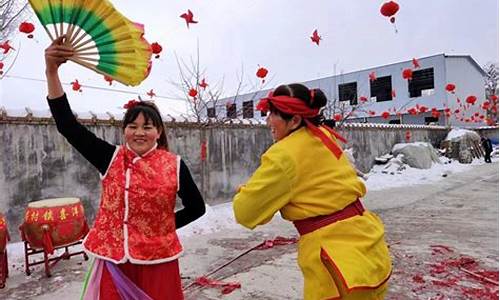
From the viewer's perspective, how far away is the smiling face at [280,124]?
1.69 m

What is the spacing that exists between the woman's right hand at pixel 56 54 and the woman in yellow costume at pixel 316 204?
864 millimetres

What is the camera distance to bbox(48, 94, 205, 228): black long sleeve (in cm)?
174

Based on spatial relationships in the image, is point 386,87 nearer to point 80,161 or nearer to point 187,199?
point 80,161

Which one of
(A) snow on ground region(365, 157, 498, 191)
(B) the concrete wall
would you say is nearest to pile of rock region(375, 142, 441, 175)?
(A) snow on ground region(365, 157, 498, 191)

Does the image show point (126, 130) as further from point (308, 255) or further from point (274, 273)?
point (274, 273)

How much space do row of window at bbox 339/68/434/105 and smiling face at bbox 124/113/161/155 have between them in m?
22.9

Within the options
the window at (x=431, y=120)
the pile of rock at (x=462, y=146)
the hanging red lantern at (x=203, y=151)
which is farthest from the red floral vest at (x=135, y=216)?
the window at (x=431, y=120)

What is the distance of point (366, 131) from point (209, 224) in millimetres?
9923

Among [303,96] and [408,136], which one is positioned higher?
[303,96]

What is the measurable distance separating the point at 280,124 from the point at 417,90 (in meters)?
26.4

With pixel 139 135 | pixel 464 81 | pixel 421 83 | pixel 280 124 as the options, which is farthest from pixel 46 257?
pixel 464 81

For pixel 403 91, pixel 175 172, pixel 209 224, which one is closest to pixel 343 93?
pixel 403 91

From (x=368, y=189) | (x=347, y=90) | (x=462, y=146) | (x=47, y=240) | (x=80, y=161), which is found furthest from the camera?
(x=347, y=90)

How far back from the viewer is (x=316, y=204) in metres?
1.56
